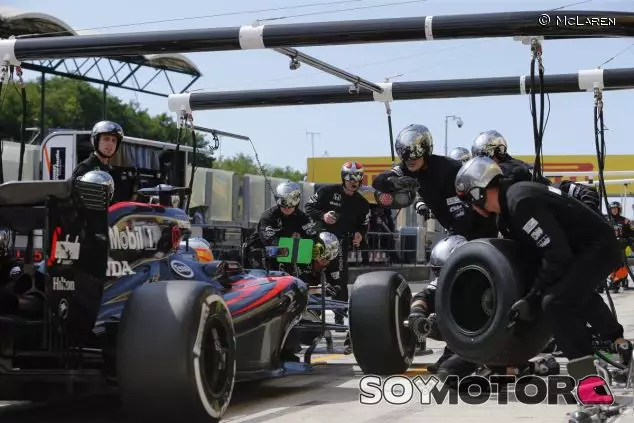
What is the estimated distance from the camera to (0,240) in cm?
671

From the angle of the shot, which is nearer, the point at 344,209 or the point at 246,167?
the point at 344,209

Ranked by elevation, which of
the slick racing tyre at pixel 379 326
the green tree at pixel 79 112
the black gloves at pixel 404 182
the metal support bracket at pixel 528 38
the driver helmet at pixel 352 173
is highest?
the green tree at pixel 79 112

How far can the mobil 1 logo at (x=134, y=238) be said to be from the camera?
6586 mm

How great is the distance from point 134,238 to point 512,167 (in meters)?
3.25

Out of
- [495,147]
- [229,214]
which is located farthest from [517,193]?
[229,214]

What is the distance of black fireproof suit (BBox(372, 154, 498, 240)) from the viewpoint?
27.2ft

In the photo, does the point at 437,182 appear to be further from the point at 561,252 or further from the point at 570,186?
the point at 561,252

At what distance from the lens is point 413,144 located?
8430 mm

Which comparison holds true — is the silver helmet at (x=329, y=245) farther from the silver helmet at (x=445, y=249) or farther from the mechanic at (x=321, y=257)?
the silver helmet at (x=445, y=249)

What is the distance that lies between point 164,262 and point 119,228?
552 millimetres

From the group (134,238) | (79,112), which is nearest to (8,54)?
(134,238)

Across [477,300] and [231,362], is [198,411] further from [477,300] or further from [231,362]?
[477,300]

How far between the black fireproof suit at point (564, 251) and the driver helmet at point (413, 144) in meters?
2.07

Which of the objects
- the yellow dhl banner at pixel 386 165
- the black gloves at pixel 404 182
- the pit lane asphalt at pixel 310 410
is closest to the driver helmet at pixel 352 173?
the black gloves at pixel 404 182
